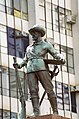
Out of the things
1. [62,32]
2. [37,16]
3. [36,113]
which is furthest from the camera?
[62,32]

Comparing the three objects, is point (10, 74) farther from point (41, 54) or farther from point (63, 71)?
point (41, 54)

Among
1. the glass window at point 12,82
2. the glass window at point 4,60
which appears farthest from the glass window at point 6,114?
the glass window at point 4,60

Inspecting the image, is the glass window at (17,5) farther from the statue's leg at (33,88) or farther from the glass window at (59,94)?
the statue's leg at (33,88)

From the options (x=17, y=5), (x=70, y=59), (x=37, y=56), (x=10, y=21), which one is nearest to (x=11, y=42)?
(x=10, y=21)

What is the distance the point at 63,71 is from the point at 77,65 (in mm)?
1600

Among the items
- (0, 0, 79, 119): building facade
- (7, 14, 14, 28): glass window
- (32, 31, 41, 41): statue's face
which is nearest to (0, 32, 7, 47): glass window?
(0, 0, 79, 119): building facade

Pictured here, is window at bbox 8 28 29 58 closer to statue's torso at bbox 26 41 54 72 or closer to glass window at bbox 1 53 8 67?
glass window at bbox 1 53 8 67

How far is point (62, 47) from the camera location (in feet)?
148

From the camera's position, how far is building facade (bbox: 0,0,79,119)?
38.5m

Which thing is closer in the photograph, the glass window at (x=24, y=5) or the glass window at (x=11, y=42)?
the glass window at (x=11, y=42)

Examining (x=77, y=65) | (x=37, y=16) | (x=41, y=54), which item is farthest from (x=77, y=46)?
(x=41, y=54)

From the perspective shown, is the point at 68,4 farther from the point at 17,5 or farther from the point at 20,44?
the point at 20,44

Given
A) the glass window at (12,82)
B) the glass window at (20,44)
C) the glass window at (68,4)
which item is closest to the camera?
the glass window at (12,82)

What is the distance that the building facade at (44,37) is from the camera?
3847 centimetres
